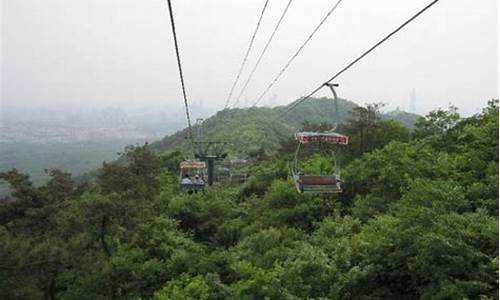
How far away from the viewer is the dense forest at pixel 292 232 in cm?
1317

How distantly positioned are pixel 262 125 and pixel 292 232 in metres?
70.5

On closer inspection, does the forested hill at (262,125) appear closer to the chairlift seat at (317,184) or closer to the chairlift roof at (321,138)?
the chairlift seat at (317,184)

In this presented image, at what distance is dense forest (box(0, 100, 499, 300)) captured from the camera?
13.2 m

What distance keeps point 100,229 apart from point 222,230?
6.31 m

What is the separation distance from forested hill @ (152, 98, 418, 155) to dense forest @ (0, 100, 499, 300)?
1234 inches

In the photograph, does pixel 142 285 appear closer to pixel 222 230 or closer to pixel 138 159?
pixel 222 230

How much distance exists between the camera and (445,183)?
16.2 metres

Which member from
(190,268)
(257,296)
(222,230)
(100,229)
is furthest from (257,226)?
(257,296)

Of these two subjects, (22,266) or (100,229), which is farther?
(100,229)

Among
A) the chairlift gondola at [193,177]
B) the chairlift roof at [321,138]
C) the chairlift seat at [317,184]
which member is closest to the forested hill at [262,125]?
the chairlift gondola at [193,177]

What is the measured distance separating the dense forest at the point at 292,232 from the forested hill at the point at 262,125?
1234 inches

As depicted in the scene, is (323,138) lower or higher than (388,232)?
higher

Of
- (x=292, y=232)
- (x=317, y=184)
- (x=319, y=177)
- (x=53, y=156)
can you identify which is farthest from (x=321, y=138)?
(x=53, y=156)

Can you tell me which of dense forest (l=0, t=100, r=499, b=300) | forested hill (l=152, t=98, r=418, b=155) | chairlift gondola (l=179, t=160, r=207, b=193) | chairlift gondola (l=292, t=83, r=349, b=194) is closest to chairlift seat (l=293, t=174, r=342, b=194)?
chairlift gondola (l=292, t=83, r=349, b=194)
